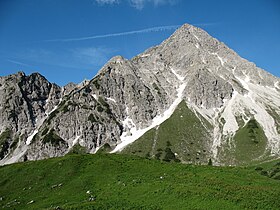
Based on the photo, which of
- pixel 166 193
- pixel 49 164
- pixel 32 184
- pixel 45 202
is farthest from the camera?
pixel 49 164

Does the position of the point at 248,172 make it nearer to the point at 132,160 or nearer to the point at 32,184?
the point at 132,160

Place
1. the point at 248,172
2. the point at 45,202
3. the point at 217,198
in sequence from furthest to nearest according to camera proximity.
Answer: the point at 248,172, the point at 45,202, the point at 217,198

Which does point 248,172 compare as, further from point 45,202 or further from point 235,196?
point 45,202

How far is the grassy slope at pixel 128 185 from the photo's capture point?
34562 millimetres

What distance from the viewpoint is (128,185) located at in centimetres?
4141

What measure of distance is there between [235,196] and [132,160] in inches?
965

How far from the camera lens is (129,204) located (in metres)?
35.2

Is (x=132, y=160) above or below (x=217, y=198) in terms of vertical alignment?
above

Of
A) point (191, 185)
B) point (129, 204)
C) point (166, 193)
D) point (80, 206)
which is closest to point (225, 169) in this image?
point (191, 185)

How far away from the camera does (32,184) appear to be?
54000 millimetres

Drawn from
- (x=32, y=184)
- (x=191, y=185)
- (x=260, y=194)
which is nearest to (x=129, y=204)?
(x=191, y=185)

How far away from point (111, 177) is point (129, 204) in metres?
12.5

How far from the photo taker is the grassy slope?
113 ft

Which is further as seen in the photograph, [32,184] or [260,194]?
[32,184]
